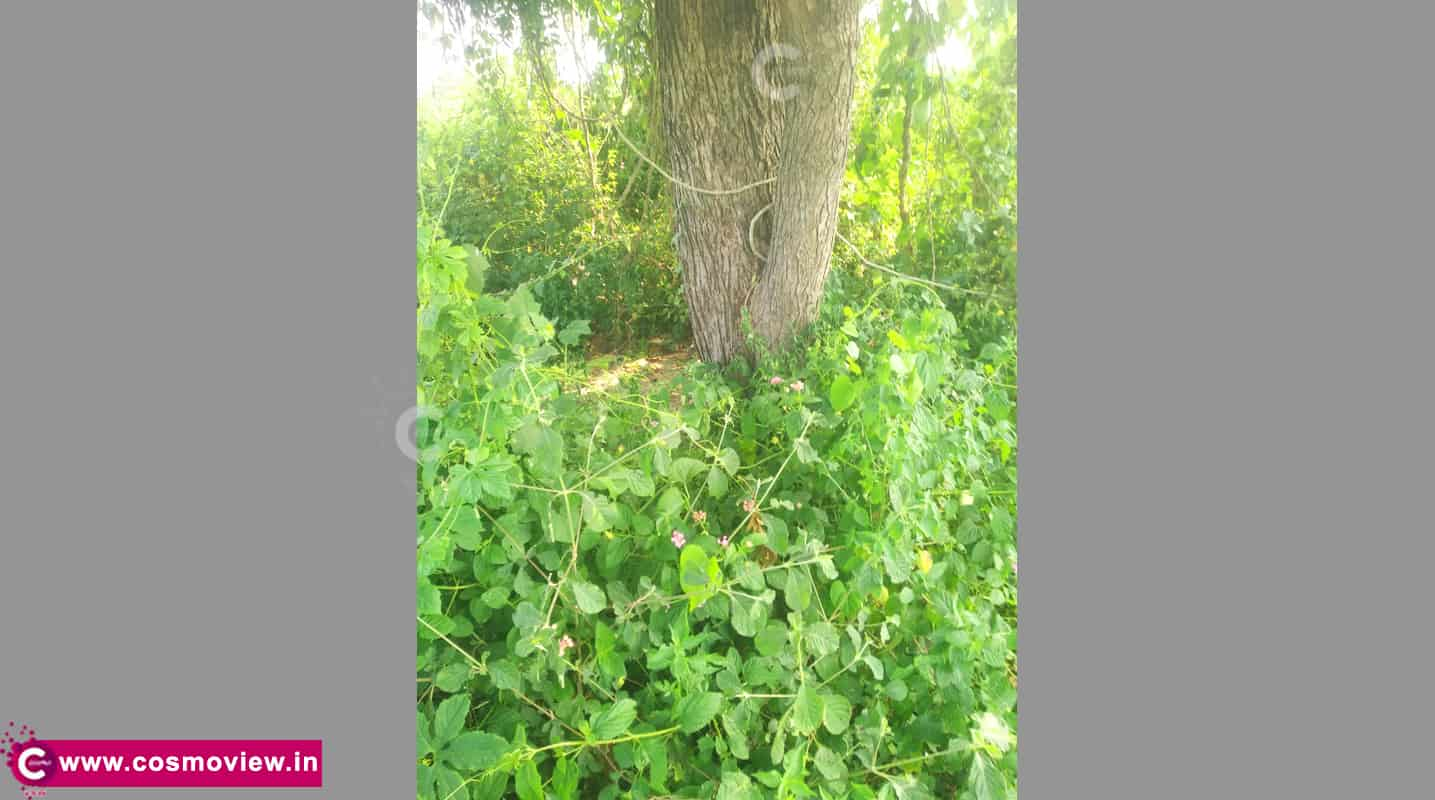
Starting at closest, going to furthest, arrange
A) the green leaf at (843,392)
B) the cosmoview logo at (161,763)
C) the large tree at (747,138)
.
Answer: the cosmoview logo at (161,763) → the large tree at (747,138) → the green leaf at (843,392)

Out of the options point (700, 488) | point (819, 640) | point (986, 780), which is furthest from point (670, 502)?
point (986, 780)

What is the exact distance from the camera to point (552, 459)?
1.51 m

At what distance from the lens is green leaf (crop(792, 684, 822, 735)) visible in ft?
4.69

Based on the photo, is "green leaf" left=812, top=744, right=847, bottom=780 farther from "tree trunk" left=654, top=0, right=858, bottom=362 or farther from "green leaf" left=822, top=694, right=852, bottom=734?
"tree trunk" left=654, top=0, right=858, bottom=362

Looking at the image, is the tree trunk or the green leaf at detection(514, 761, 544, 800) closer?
the green leaf at detection(514, 761, 544, 800)

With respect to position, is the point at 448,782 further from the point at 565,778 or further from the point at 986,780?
the point at 986,780

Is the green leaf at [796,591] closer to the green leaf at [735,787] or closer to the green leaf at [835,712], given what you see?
the green leaf at [835,712]

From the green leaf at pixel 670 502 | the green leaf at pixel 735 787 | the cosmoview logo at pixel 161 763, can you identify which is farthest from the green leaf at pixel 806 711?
the cosmoview logo at pixel 161 763

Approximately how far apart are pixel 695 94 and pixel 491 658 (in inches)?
40.3

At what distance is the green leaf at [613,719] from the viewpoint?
138cm

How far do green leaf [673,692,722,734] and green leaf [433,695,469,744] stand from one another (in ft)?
1.11

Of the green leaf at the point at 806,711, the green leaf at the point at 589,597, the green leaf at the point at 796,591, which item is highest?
the green leaf at the point at 589,597

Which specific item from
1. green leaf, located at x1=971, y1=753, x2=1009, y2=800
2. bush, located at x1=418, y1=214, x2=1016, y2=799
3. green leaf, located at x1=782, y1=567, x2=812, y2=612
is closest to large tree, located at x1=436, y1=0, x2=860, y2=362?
bush, located at x1=418, y1=214, x2=1016, y2=799

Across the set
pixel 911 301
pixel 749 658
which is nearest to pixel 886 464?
pixel 911 301
